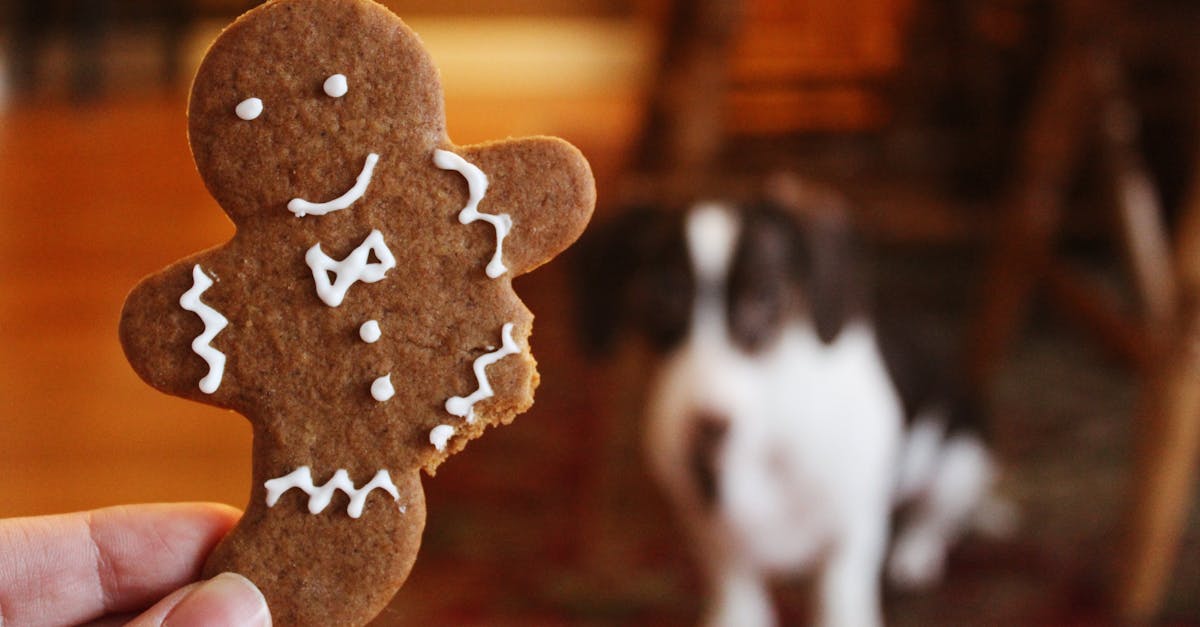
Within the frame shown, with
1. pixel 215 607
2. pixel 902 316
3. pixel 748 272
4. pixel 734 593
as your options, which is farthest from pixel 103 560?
pixel 902 316

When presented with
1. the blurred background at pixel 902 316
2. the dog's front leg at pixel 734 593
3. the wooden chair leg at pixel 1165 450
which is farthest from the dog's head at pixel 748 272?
the wooden chair leg at pixel 1165 450

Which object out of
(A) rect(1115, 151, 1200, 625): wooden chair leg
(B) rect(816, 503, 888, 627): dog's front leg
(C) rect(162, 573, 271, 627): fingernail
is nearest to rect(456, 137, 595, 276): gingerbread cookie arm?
(C) rect(162, 573, 271, 627): fingernail

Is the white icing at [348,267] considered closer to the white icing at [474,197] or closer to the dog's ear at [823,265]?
the white icing at [474,197]

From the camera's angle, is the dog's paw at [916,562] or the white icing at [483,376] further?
the dog's paw at [916,562]

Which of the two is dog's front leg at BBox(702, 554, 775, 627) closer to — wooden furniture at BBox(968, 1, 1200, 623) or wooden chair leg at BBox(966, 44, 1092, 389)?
wooden furniture at BBox(968, 1, 1200, 623)

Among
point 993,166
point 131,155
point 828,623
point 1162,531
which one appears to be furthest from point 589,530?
point 131,155

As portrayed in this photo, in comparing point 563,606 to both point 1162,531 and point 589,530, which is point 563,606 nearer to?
point 589,530

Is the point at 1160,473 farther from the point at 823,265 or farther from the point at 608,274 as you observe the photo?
the point at 608,274
